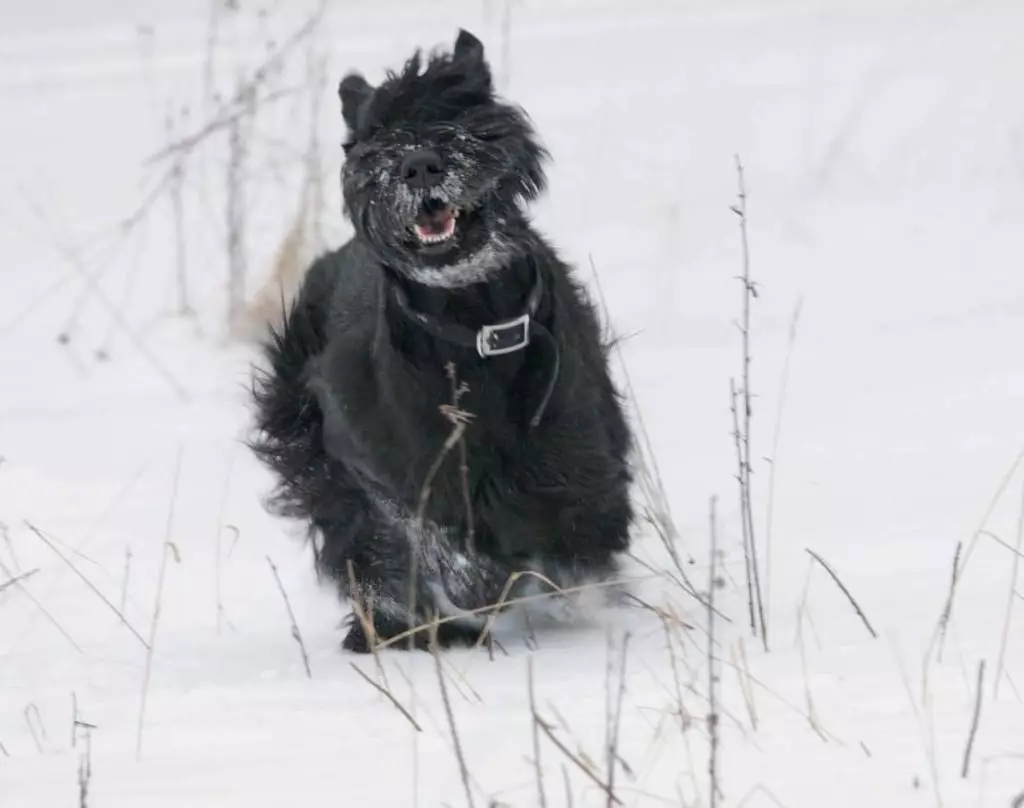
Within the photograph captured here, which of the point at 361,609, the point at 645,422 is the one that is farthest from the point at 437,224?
the point at 645,422

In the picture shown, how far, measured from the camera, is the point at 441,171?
3090 mm

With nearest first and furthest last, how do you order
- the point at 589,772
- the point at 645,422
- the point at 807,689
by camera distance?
the point at 589,772, the point at 807,689, the point at 645,422

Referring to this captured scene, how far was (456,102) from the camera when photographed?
127 inches

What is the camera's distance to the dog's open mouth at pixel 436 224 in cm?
312

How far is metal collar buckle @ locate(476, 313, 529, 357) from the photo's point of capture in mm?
3254

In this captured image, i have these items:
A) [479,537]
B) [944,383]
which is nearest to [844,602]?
[479,537]

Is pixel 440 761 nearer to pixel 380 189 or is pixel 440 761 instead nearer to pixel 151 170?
→ pixel 380 189

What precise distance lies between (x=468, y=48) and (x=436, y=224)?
461mm

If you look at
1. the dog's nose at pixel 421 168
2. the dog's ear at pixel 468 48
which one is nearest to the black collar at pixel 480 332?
the dog's nose at pixel 421 168

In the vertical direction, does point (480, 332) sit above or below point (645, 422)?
above

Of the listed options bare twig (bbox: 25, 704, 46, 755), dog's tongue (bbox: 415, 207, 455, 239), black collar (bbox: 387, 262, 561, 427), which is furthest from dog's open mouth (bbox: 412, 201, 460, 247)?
bare twig (bbox: 25, 704, 46, 755)

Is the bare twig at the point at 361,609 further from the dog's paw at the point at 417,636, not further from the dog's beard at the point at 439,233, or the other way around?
the dog's beard at the point at 439,233

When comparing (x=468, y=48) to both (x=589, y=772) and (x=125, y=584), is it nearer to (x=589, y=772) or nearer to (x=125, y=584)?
(x=125, y=584)

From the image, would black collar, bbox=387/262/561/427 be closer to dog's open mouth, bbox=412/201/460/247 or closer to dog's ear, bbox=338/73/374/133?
dog's open mouth, bbox=412/201/460/247
